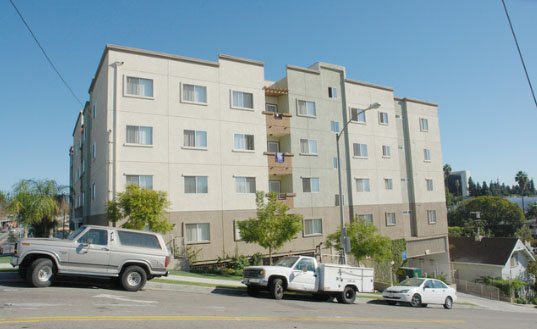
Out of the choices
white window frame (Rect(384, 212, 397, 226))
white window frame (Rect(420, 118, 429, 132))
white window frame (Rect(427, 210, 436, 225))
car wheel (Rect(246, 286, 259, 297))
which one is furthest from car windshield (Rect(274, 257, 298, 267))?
white window frame (Rect(420, 118, 429, 132))

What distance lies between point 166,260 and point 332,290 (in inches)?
277

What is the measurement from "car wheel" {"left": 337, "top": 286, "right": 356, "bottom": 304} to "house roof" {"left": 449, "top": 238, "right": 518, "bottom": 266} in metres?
31.1

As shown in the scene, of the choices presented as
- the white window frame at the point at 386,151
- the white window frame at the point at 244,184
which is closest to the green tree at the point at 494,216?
the white window frame at the point at 386,151

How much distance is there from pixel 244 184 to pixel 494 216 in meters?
79.3

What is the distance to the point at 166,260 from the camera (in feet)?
49.0

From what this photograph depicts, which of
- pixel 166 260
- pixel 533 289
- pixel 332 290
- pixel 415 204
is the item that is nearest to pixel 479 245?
pixel 533 289

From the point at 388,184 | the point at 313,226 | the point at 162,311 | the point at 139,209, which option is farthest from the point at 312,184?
the point at 162,311

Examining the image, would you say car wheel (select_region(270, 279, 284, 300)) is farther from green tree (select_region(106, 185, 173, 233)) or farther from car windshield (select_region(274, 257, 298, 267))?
green tree (select_region(106, 185, 173, 233))

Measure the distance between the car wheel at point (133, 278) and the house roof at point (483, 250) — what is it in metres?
39.5

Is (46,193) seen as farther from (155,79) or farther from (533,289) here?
(533,289)

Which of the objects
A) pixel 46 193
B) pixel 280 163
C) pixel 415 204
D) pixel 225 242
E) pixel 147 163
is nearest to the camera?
pixel 147 163

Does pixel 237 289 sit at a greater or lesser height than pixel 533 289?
greater

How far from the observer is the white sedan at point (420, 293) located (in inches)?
799

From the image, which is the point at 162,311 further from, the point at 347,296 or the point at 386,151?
the point at 386,151
